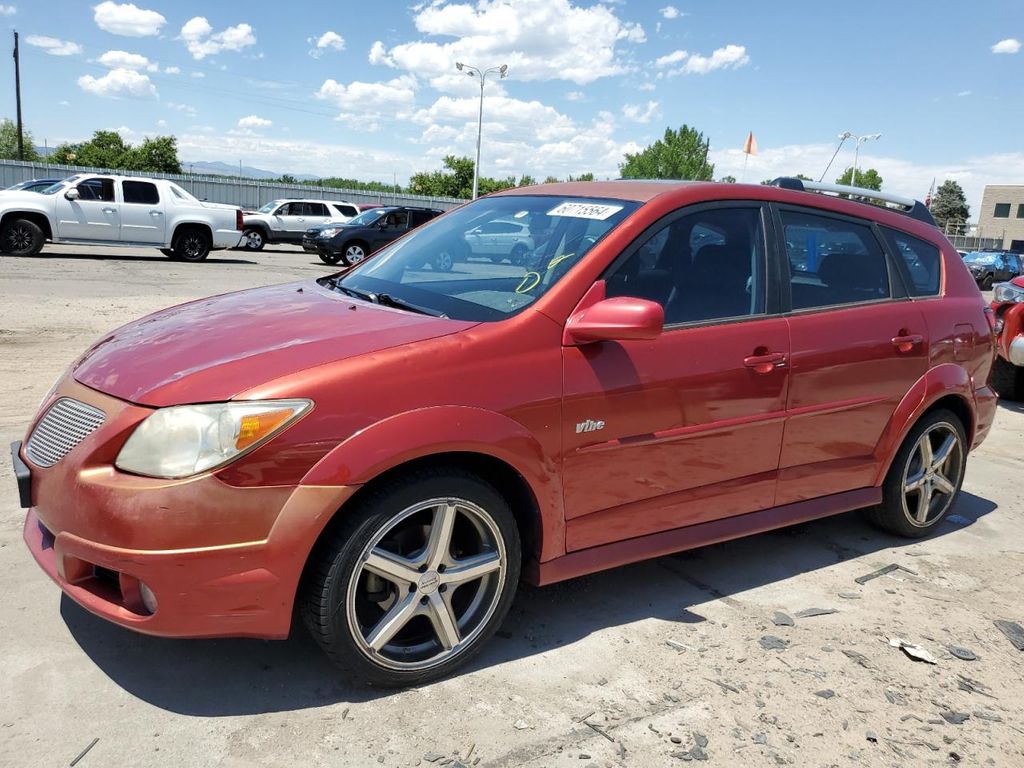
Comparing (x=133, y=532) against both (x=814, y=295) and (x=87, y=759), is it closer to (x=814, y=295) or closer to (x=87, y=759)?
(x=87, y=759)

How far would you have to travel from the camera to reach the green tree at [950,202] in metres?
114

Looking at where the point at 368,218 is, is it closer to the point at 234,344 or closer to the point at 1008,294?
the point at 1008,294

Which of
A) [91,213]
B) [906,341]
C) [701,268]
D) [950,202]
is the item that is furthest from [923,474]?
[950,202]

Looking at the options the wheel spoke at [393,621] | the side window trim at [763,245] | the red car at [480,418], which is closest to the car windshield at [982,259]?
the red car at [480,418]

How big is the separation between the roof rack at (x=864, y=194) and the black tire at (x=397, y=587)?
2.35m

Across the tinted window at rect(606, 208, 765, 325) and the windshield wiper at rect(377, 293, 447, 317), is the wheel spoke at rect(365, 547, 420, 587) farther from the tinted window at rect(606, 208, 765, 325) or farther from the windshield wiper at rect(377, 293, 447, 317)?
the tinted window at rect(606, 208, 765, 325)

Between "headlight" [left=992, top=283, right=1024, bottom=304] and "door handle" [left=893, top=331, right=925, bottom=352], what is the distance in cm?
431

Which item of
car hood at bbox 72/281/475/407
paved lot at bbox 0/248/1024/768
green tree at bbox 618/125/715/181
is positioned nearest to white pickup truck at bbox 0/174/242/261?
paved lot at bbox 0/248/1024/768

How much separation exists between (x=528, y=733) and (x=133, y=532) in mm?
1326

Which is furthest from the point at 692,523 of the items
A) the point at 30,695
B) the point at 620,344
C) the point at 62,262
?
the point at 62,262

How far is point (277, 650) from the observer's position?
297cm

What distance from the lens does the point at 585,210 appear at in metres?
3.47

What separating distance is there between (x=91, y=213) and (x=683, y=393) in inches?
682

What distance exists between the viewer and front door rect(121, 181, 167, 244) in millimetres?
17750
